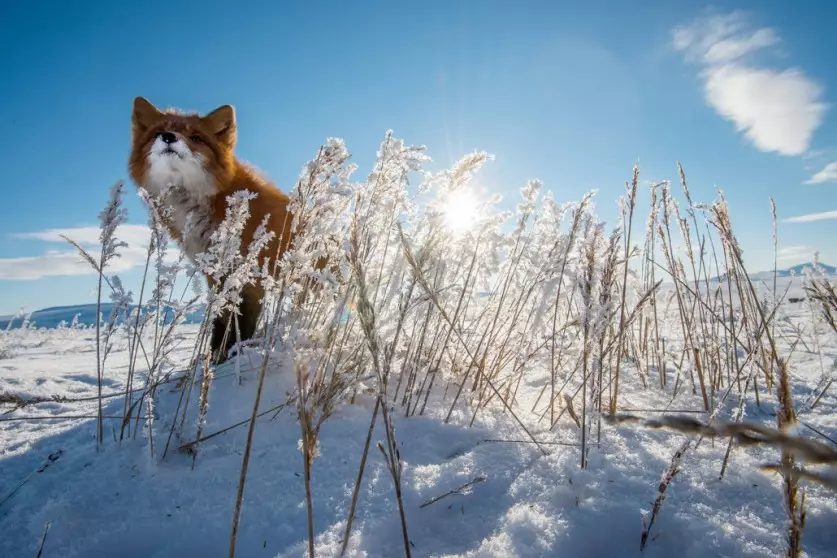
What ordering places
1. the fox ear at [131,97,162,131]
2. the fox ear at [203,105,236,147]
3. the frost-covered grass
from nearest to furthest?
the frost-covered grass < the fox ear at [131,97,162,131] < the fox ear at [203,105,236,147]

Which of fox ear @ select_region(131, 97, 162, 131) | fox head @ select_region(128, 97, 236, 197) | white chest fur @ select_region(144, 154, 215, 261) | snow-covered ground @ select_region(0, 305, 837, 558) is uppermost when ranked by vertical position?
fox ear @ select_region(131, 97, 162, 131)

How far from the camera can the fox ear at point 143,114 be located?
10.8 ft

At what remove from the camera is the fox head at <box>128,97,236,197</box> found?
314cm

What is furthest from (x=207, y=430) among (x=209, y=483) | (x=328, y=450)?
(x=328, y=450)

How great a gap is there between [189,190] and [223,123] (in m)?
0.68

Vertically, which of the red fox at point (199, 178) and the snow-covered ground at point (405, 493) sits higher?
the red fox at point (199, 178)

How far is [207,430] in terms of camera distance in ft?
5.75

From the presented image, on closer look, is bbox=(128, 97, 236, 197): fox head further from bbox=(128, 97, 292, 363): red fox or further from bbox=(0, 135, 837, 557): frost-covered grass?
bbox=(0, 135, 837, 557): frost-covered grass

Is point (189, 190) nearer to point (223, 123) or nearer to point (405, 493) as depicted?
point (223, 123)

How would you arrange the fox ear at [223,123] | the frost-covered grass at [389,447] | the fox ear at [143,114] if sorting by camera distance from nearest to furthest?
the frost-covered grass at [389,447] → the fox ear at [143,114] → the fox ear at [223,123]

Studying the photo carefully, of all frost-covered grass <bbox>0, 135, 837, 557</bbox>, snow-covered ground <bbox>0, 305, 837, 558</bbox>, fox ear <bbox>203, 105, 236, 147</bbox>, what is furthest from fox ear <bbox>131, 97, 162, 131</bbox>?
snow-covered ground <bbox>0, 305, 837, 558</bbox>

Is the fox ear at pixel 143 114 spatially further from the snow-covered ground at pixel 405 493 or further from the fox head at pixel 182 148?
the snow-covered ground at pixel 405 493

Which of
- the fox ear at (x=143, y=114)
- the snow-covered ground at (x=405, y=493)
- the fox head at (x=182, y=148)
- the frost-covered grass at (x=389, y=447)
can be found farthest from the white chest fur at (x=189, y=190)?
the snow-covered ground at (x=405, y=493)

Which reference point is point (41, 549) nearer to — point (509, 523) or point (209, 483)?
point (209, 483)
